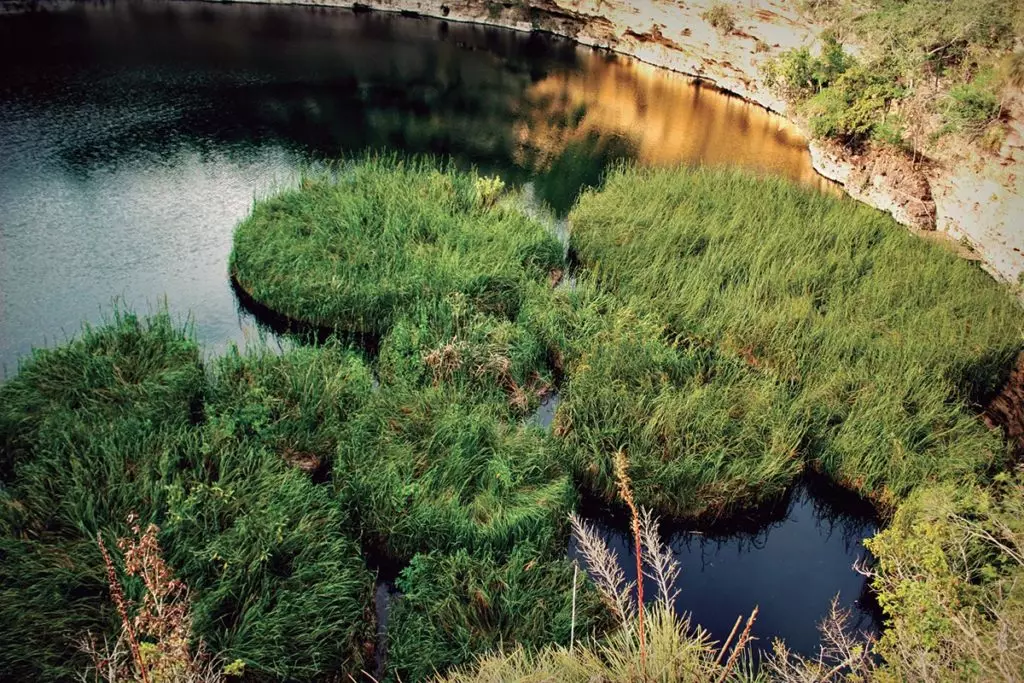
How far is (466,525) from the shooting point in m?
6.06

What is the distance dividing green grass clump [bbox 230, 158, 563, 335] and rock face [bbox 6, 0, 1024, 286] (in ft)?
24.8

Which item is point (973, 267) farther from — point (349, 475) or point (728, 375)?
point (349, 475)

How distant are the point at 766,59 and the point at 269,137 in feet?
47.9

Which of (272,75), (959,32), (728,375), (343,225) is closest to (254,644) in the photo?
(728,375)

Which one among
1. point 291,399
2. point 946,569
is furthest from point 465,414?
point 946,569

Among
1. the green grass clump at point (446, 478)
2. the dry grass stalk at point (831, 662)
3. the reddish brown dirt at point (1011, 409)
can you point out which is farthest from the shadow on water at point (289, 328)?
the reddish brown dirt at point (1011, 409)

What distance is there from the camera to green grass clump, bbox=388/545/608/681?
5.14 metres

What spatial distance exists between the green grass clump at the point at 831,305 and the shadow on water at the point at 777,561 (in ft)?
1.49

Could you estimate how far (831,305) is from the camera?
9.73 meters

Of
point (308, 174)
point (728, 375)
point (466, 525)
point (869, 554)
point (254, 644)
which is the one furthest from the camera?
point (308, 174)

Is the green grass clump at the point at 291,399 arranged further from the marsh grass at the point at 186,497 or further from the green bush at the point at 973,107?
the green bush at the point at 973,107

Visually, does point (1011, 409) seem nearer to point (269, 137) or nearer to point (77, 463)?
point (77, 463)

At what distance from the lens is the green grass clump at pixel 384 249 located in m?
9.36

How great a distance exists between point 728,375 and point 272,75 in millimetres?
15925
